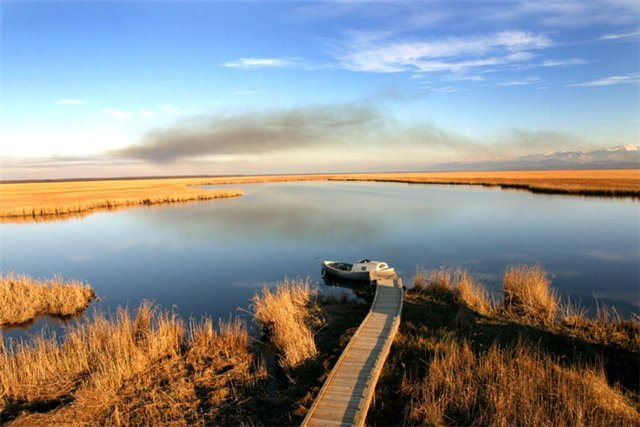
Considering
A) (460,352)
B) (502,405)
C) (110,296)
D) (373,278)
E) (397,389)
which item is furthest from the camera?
(110,296)

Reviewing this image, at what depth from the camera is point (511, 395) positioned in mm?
9102

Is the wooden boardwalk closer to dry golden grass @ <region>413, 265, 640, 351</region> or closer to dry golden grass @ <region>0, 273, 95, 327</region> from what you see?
dry golden grass @ <region>413, 265, 640, 351</region>

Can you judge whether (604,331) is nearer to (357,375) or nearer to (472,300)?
(472,300)

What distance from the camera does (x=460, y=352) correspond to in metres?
11.8

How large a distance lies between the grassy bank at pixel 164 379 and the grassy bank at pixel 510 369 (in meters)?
2.72

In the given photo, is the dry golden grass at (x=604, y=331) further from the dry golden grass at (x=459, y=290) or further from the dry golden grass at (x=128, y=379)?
the dry golden grass at (x=128, y=379)

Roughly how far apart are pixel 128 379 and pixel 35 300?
1200 cm

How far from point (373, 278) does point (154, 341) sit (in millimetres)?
12121

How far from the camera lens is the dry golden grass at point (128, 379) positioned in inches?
383

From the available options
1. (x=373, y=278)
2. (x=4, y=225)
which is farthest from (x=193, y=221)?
(x=373, y=278)

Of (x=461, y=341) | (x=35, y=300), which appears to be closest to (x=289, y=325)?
(x=461, y=341)

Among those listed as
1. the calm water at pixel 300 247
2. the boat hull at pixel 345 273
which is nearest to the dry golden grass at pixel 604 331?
the calm water at pixel 300 247

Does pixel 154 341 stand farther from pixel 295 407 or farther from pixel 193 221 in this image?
pixel 193 221

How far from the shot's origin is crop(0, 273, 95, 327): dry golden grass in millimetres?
18156
